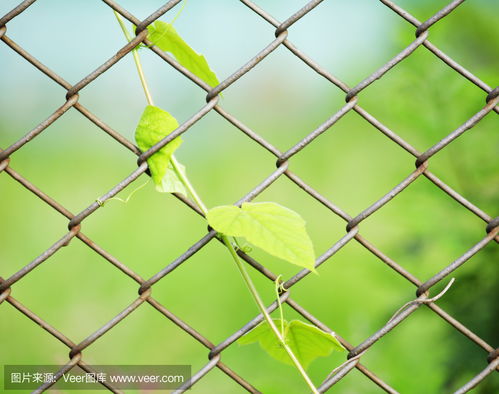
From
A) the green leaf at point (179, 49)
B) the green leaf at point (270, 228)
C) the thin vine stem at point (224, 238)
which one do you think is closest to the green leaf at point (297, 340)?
the thin vine stem at point (224, 238)

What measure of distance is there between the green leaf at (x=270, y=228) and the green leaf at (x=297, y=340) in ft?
0.44

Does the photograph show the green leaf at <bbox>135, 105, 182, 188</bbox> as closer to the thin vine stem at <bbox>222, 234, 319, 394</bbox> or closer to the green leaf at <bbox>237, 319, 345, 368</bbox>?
the thin vine stem at <bbox>222, 234, 319, 394</bbox>

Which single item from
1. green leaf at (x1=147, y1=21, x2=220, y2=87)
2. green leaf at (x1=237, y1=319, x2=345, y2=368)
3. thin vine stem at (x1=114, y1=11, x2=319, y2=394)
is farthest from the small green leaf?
green leaf at (x1=237, y1=319, x2=345, y2=368)

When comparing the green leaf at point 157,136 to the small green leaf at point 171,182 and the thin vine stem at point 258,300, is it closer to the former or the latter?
the small green leaf at point 171,182

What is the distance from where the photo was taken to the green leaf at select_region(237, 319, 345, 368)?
36.3 inches

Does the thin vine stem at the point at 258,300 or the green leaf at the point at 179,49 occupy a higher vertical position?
the green leaf at the point at 179,49

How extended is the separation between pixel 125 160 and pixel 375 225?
143 centimetres

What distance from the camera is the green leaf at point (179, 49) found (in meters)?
0.87

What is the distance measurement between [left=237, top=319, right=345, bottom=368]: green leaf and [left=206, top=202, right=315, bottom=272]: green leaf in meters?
0.13

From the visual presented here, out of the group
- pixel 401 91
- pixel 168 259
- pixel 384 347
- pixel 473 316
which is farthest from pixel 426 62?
pixel 168 259

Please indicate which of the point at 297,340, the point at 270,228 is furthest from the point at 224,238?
the point at 297,340

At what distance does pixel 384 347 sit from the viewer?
5.55 ft

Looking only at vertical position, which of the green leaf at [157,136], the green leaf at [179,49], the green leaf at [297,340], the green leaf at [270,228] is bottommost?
the green leaf at [297,340]

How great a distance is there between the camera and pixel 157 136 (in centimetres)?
87
